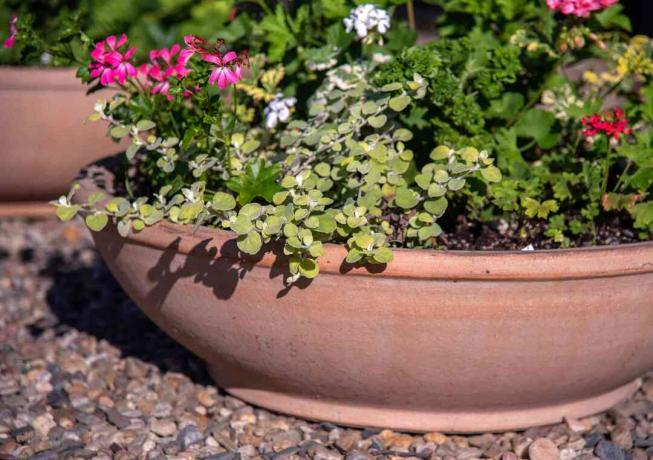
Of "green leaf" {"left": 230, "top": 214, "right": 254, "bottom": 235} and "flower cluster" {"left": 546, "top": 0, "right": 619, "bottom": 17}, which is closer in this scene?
"green leaf" {"left": 230, "top": 214, "right": 254, "bottom": 235}

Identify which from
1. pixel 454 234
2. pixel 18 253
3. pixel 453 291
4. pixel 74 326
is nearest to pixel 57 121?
pixel 18 253

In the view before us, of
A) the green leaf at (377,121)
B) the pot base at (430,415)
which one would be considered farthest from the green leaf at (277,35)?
the pot base at (430,415)

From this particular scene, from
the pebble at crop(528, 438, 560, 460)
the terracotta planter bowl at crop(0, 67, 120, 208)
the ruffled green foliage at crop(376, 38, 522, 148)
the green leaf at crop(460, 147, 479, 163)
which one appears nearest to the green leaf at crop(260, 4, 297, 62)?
the ruffled green foliage at crop(376, 38, 522, 148)

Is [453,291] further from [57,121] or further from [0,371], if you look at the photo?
[57,121]

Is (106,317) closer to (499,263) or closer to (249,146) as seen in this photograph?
(249,146)

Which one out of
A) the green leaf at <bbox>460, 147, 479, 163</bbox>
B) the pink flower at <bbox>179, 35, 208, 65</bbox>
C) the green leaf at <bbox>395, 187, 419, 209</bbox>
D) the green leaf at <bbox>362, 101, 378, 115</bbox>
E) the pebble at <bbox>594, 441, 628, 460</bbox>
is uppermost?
the pink flower at <bbox>179, 35, 208, 65</bbox>

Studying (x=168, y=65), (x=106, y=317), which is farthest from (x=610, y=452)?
(x=106, y=317)

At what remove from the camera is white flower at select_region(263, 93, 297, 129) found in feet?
7.71

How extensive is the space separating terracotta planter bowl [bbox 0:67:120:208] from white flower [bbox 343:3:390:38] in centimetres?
158

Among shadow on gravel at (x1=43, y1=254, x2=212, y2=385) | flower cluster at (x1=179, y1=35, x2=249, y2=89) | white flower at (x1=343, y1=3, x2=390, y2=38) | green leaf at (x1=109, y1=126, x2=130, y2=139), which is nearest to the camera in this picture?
flower cluster at (x1=179, y1=35, x2=249, y2=89)

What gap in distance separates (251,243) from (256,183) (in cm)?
24

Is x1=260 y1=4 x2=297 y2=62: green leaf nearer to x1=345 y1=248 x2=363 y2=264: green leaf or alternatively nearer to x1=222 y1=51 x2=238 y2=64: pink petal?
x1=222 y1=51 x2=238 y2=64: pink petal

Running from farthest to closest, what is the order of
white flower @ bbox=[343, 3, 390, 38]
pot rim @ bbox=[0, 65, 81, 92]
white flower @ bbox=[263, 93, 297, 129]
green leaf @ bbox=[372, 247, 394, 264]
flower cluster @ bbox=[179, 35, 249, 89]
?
1. pot rim @ bbox=[0, 65, 81, 92]
2. white flower @ bbox=[263, 93, 297, 129]
3. white flower @ bbox=[343, 3, 390, 38]
4. flower cluster @ bbox=[179, 35, 249, 89]
5. green leaf @ bbox=[372, 247, 394, 264]

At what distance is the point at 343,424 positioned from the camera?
85.1 inches
